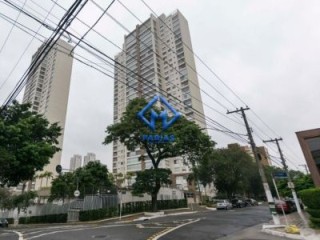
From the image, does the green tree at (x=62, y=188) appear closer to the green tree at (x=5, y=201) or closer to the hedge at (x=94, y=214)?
the hedge at (x=94, y=214)

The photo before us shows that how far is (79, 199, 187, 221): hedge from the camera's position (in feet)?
83.8

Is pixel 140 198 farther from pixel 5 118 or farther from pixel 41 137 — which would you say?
pixel 5 118

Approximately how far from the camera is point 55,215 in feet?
95.2

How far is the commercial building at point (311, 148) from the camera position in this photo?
82.1 ft

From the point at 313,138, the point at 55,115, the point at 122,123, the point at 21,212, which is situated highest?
the point at 55,115

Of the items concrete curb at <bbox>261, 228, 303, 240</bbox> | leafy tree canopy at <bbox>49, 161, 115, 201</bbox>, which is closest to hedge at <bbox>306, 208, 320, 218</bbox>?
concrete curb at <bbox>261, 228, 303, 240</bbox>

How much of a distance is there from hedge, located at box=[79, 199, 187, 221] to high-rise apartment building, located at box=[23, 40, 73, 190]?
5549cm

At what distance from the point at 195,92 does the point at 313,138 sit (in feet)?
174

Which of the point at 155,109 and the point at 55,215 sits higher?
the point at 155,109

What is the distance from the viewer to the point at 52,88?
8569cm

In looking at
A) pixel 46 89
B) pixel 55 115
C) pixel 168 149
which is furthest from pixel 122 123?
pixel 46 89

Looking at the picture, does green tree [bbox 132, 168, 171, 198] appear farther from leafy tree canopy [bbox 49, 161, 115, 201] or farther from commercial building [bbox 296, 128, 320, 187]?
commercial building [bbox 296, 128, 320, 187]

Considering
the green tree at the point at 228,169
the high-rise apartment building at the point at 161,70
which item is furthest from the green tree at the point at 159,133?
the high-rise apartment building at the point at 161,70

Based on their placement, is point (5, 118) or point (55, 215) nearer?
point (5, 118)
